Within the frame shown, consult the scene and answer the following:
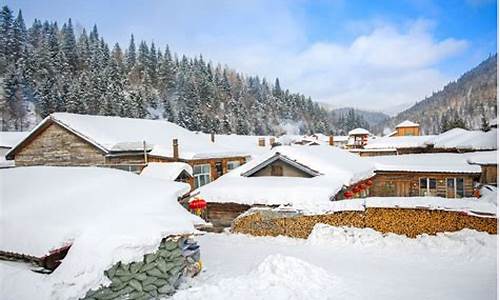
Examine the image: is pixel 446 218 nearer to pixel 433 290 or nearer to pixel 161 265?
pixel 433 290

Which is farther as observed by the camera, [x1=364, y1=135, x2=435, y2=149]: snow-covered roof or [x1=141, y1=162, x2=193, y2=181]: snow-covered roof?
[x1=364, y1=135, x2=435, y2=149]: snow-covered roof

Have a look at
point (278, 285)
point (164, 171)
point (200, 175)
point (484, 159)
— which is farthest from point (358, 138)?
point (278, 285)

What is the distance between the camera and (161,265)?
328 inches

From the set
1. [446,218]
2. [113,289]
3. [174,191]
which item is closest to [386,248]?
[446,218]

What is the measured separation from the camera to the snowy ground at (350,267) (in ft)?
28.5

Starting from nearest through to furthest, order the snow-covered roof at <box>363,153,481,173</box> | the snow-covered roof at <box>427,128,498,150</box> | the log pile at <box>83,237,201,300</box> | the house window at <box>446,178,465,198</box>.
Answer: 1. the log pile at <box>83,237,201,300</box>
2. the snow-covered roof at <box>363,153,481,173</box>
3. the house window at <box>446,178,465,198</box>
4. the snow-covered roof at <box>427,128,498,150</box>

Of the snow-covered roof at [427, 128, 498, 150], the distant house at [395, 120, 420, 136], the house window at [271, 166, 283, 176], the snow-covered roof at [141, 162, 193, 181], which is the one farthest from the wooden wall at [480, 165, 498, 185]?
the distant house at [395, 120, 420, 136]

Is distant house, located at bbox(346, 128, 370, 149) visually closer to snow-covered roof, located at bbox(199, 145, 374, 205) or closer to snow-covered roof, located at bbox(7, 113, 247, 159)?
snow-covered roof, located at bbox(7, 113, 247, 159)

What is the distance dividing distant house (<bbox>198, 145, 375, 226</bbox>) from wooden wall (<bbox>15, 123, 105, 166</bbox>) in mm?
9101

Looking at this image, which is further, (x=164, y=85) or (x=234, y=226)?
(x=164, y=85)

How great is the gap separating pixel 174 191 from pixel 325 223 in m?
8.06

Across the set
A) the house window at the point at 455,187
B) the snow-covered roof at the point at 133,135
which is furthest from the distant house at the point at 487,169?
the snow-covered roof at the point at 133,135

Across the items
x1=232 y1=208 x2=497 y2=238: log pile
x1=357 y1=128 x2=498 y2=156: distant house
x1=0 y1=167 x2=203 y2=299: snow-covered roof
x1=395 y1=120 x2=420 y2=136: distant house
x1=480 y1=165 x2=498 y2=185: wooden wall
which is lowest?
x1=232 y1=208 x2=497 y2=238: log pile

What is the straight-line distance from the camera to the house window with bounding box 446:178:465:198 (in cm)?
2325
